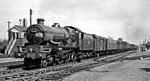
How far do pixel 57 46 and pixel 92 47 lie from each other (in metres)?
11.0

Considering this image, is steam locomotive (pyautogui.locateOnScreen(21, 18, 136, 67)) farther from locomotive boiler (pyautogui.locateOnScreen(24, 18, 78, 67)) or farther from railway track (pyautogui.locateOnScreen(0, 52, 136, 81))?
railway track (pyautogui.locateOnScreen(0, 52, 136, 81))

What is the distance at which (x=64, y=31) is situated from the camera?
67.4 feet

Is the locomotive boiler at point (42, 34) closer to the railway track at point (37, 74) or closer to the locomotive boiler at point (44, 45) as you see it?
the locomotive boiler at point (44, 45)

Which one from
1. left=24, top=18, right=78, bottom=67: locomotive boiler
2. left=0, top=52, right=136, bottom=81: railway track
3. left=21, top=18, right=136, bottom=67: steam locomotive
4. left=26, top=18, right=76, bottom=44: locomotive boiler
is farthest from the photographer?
left=26, top=18, right=76, bottom=44: locomotive boiler

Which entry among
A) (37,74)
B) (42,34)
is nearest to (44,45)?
(42,34)

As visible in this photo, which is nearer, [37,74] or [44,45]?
[37,74]

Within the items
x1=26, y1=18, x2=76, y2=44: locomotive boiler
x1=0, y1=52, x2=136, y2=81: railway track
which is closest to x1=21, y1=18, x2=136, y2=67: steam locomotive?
x1=26, y1=18, x2=76, y2=44: locomotive boiler

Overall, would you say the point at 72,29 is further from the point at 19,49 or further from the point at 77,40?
the point at 19,49

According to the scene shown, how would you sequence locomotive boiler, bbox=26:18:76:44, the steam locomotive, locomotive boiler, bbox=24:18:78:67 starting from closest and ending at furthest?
1. locomotive boiler, bbox=24:18:78:67
2. the steam locomotive
3. locomotive boiler, bbox=26:18:76:44

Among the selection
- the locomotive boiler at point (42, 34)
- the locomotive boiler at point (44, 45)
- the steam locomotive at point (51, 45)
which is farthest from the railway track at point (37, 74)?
the locomotive boiler at point (42, 34)

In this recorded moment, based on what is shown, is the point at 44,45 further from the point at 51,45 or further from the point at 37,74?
the point at 37,74

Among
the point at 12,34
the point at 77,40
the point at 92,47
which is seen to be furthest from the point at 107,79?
the point at 12,34

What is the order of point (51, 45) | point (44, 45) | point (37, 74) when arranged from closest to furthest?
point (37, 74) → point (44, 45) → point (51, 45)

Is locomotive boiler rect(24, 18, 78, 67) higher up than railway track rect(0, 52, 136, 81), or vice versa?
locomotive boiler rect(24, 18, 78, 67)
